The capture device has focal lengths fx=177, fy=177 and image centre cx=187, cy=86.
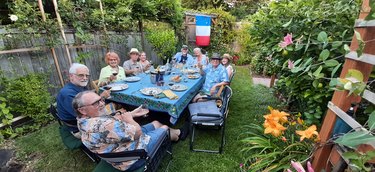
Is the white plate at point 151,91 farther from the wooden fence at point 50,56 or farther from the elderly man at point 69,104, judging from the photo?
the wooden fence at point 50,56

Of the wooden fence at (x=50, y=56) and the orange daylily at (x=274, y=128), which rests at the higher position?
the wooden fence at (x=50, y=56)

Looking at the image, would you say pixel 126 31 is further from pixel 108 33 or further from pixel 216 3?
pixel 216 3

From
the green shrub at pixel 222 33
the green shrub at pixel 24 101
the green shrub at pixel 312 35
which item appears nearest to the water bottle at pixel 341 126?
the green shrub at pixel 312 35

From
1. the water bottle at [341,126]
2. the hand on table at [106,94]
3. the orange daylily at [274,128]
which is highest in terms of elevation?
the water bottle at [341,126]

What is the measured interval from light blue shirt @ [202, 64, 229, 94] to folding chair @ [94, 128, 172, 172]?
4.97 ft

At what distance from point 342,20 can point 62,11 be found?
13.3 ft

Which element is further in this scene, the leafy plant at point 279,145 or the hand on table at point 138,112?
the hand on table at point 138,112

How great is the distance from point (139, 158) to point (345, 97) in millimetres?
1540

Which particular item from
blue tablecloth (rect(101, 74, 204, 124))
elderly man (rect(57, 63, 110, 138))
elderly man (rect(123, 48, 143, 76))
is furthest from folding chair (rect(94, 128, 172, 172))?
elderly man (rect(123, 48, 143, 76))

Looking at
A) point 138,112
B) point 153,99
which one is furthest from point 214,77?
point 138,112

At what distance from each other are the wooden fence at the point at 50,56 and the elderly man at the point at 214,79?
2.55m

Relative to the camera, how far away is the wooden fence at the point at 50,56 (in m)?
2.71

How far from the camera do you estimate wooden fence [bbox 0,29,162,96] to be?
271cm

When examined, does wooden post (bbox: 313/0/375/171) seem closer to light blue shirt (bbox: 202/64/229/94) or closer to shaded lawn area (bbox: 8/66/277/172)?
shaded lawn area (bbox: 8/66/277/172)
